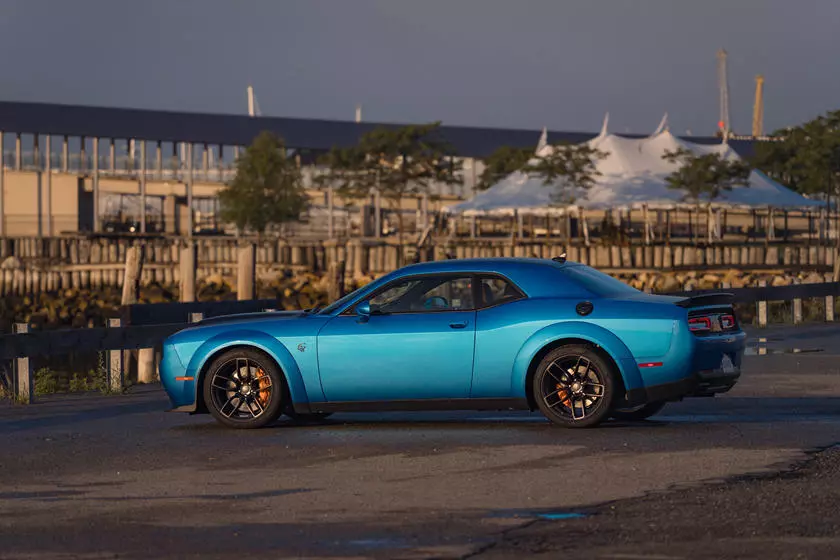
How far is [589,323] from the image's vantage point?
1298 centimetres

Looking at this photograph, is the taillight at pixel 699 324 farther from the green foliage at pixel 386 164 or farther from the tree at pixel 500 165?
the tree at pixel 500 165

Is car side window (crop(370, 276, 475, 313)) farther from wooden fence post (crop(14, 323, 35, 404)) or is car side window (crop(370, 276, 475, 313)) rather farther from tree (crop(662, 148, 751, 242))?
tree (crop(662, 148, 751, 242))

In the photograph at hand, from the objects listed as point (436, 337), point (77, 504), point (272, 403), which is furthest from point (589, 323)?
point (77, 504)

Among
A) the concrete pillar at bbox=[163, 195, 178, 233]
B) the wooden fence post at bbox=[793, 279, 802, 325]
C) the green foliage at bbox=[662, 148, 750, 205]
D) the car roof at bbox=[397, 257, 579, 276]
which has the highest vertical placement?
the green foliage at bbox=[662, 148, 750, 205]

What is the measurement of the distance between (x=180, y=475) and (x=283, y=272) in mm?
50368

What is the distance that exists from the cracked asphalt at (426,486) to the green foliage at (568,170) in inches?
1563

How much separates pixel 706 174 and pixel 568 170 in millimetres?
4704

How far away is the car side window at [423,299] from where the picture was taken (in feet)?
44.3

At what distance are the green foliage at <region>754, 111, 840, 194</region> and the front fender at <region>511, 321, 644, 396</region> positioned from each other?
174 feet

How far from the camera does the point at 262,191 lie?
2852 inches

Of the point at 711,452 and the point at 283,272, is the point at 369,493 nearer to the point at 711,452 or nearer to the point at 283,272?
the point at 711,452

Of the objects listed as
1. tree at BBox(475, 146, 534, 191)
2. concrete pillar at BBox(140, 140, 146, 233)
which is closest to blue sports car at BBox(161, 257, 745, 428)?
concrete pillar at BBox(140, 140, 146, 233)

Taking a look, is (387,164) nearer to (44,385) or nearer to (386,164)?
(386,164)

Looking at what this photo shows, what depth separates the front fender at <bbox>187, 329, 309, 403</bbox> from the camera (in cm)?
1349
